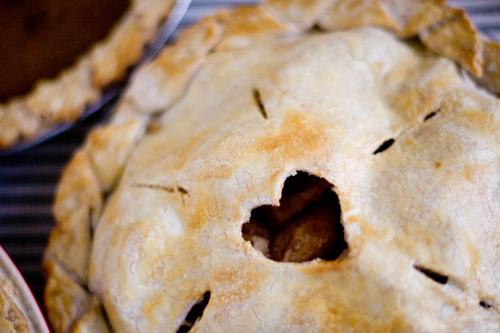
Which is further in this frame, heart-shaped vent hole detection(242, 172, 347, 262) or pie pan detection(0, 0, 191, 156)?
pie pan detection(0, 0, 191, 156)

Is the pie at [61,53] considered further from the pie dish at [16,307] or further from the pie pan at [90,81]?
the pie dish at [16,307]

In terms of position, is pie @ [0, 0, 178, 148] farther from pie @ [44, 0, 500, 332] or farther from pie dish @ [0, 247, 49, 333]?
pie dish @ [0, 247, 49, 333]

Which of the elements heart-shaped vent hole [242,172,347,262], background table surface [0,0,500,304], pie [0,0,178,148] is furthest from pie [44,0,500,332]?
background table surface [0,0,500,304]

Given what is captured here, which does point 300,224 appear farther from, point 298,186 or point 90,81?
point 90,81

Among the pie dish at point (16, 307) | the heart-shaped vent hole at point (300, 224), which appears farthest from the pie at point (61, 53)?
the heart-shaped vent hole at point (300, 224)

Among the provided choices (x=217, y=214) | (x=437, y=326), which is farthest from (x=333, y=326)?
(x=217, y=214)
